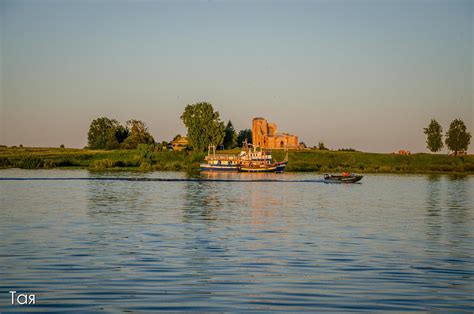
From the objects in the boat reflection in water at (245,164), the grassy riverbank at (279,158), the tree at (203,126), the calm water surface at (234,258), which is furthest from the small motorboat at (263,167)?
the calm water surface at (234,258)

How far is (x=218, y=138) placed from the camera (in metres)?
177

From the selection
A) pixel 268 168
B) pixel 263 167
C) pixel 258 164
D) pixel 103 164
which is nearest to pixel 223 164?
pixel 258 164

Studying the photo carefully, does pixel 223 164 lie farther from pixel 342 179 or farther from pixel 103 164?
pixel 342 179

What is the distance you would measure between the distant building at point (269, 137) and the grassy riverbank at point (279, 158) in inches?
781

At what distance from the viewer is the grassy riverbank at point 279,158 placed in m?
143

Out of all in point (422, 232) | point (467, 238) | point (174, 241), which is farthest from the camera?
point (422, 232)

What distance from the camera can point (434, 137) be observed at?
183250 millimetres

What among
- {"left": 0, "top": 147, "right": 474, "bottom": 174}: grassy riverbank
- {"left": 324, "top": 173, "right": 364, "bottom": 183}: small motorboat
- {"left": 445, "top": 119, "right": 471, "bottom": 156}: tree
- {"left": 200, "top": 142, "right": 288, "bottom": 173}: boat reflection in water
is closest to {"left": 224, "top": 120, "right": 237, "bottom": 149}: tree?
{"left": 0, "top": 147, "right": 474, "bottom": 174}: grassy riverbank

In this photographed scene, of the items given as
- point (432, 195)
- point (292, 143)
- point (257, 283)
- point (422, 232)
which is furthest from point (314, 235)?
point (292, 143)

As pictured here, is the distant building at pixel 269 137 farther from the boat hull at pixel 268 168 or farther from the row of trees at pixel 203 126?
the boat hull at pixel 268 168

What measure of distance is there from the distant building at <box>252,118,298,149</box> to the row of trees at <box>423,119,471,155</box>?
1466 inches

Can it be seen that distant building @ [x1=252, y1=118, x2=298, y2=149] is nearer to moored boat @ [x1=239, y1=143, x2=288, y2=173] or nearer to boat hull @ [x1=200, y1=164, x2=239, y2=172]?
moored boat @ [x1=239, y1=143, x2=288, y2=173]

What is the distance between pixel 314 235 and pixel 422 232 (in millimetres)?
6825

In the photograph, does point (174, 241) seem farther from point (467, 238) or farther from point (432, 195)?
point (432, 195)
